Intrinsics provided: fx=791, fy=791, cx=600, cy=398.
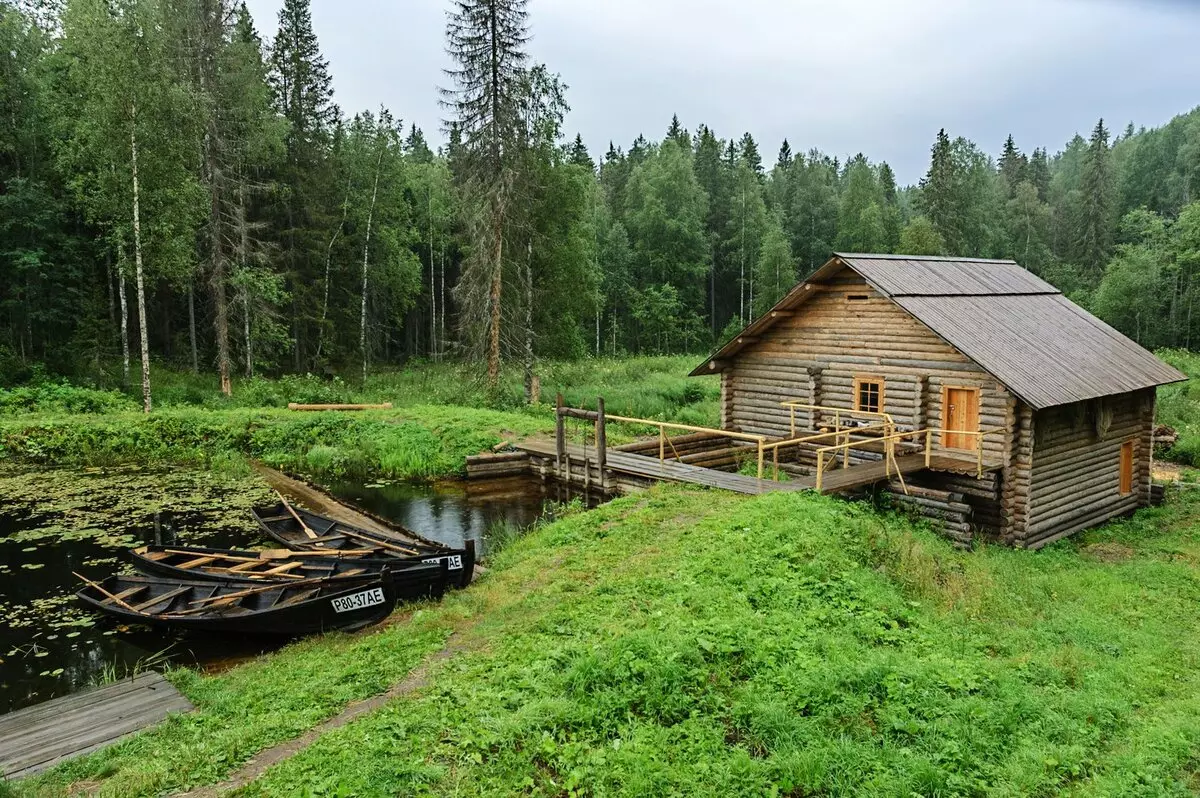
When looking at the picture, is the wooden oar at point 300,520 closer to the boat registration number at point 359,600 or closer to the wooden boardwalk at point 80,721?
the boat registration number at point 359,600

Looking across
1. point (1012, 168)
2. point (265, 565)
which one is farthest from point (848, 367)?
point (1012, 168)

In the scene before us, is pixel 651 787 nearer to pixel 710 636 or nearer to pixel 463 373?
pixel 710 636

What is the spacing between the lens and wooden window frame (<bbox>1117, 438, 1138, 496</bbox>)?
2191 cm

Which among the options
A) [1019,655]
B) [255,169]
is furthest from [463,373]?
[1019,655]

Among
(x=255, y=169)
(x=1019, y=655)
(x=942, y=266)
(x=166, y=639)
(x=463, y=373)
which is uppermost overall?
(x=255, y=169)

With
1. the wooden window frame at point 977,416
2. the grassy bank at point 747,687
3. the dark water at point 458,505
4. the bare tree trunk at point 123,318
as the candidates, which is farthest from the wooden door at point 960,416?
the bare tree trunk at point 123,318

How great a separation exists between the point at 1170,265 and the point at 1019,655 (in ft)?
191

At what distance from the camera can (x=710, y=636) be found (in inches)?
393

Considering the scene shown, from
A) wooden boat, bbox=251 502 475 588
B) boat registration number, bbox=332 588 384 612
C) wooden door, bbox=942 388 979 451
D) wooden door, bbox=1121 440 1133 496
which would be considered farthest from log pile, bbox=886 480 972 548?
boat registration number, bbox=332 588 384 612

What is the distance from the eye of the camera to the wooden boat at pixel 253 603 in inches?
504

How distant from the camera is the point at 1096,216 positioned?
222 ft

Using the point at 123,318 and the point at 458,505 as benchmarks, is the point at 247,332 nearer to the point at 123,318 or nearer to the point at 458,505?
the point at 123,318

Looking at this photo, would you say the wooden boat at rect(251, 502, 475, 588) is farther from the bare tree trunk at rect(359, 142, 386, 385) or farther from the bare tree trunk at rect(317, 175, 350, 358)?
the bare tree trunk at rect(317, 175, 350, 358)

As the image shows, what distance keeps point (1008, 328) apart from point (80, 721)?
21.2 meters
